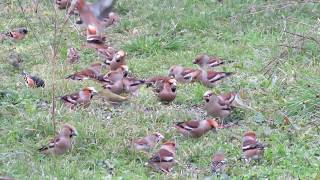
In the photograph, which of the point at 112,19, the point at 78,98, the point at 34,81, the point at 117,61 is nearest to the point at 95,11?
the point at 112,19

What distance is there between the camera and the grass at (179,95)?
249 inches

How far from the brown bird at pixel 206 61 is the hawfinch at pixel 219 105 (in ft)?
4.60

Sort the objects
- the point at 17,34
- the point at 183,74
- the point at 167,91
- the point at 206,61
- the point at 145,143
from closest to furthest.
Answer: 1. the point at 145,143
2. the point at 167,91
3. the point at 183,74
4. the point at 206,61
5. the point at 17,34

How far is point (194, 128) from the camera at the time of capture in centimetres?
691

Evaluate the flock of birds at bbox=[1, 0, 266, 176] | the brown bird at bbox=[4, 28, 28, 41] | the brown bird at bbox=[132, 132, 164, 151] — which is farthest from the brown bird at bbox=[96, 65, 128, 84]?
the brown bird at bbox=[4, 28, 28, 41]

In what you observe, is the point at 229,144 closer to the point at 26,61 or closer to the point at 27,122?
the point at 27,122

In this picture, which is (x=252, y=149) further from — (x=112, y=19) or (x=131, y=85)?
(x=112, y=19)

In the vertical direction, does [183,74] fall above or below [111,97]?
below

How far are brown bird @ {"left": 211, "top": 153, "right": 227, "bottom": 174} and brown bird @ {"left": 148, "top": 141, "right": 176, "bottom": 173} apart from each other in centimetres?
32

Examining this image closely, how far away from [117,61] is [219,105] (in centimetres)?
209

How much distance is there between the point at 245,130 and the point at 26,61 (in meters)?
3.49

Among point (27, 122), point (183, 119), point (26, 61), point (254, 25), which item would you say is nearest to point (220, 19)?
point (254, 25)

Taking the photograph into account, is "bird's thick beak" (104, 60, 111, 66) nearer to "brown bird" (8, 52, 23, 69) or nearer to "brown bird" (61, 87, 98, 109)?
"brown bird" (8, 52, 23, 69)

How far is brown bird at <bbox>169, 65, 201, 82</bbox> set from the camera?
860cm
